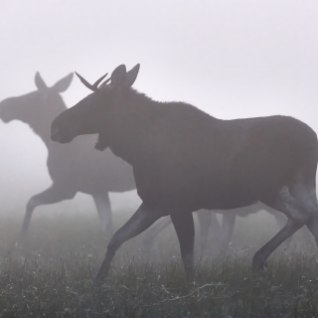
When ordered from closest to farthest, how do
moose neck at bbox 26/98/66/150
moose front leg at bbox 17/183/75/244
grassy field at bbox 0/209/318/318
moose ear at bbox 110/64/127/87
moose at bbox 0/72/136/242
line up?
grassy field at bbox 0/209/318/318 < moose ear at bbox 110/64/127/87 < moose at bbox 0/72/136/242 < moose front leg at bbox 17/183/75/244 < moose neck at bbox 26/98/66/150

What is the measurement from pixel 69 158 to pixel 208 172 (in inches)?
236

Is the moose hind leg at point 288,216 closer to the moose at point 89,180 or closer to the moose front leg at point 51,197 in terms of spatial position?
the moose at point 89,180

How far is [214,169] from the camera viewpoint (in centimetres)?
840

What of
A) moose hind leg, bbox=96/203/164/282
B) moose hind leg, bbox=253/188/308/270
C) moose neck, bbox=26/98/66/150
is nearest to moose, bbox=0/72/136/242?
moose neck, bbox=26/98/66/150

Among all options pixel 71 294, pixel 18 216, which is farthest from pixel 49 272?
pixel 18 216

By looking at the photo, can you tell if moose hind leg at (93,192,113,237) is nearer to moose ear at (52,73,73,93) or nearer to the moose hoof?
moose ear at (52,73,73,93)

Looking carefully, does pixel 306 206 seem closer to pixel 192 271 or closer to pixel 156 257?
pixel 192 271

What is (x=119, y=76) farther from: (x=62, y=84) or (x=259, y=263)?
(x=62, y=84)

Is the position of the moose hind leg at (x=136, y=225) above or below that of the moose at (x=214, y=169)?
below

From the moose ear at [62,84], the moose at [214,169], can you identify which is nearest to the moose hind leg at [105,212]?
the moose ear at [62,84]

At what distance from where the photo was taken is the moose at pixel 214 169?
8391 mm

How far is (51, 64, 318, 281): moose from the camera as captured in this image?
839 centimetres

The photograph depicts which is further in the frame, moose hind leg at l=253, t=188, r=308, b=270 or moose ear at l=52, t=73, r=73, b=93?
moose ear at l=52, t=73, r=73, b=93

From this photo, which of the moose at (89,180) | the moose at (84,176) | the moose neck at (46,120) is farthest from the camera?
the moose neck at (46,120)
